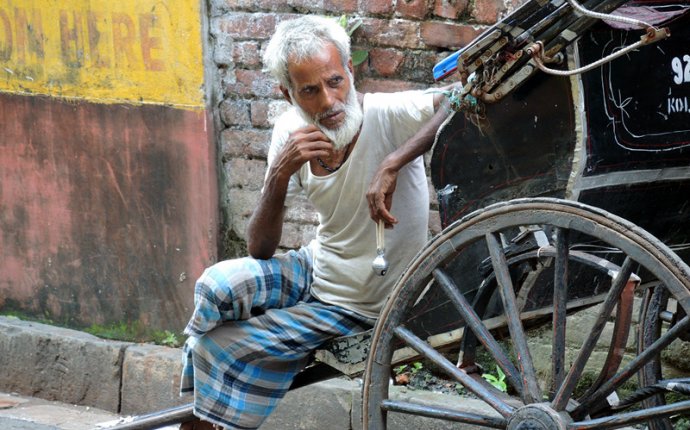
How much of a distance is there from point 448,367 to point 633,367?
0.48m

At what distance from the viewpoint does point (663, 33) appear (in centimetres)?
224

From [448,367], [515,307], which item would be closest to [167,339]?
[448,367]

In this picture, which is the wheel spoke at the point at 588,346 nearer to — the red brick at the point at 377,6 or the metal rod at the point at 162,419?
the metal rod at the point at 162,419

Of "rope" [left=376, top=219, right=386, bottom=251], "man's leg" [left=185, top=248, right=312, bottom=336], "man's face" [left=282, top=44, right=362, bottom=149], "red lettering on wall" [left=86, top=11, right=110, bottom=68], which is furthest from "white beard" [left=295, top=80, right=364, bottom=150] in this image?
"red lettering on wall" [left=86, top=11, right=110, bottom=68]

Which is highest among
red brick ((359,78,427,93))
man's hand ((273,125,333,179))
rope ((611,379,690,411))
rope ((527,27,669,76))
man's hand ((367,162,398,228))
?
red brick ((359,78,427,93))

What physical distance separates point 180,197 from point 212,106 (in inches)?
17.2

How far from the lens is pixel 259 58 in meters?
4.39

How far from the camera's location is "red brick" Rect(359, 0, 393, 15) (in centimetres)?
403

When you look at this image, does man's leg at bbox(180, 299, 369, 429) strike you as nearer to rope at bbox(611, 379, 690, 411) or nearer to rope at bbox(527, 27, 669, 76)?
rope at bbox(611, 379, 690, 411)

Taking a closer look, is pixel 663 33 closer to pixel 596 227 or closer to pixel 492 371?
pixel 596 227

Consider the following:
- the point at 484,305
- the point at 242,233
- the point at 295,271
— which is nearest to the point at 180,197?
the point at 242,233

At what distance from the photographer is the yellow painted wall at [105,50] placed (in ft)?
14.9

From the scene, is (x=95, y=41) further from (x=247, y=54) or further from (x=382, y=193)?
(x=382, y=193)

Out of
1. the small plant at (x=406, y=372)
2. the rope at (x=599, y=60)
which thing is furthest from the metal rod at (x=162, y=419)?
the rope at (x=599, y=60)
